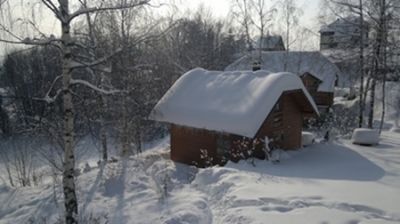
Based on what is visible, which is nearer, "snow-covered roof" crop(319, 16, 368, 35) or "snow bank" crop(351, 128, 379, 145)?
"snow bank" crop(351, 128, 379, 145)

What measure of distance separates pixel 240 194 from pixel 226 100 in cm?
733

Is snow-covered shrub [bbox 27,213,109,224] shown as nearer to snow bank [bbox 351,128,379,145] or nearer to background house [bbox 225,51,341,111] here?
snow bank [bbox 351,128,379,145]

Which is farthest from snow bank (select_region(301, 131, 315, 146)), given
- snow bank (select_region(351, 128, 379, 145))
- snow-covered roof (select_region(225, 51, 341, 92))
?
snow-covered roof (select_region(225, 51, 341, 92))

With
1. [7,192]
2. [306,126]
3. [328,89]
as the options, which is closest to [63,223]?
[7,192]

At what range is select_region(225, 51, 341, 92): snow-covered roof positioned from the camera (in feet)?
104

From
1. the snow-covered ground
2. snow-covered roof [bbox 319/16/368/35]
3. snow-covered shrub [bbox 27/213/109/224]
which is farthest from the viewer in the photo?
snow-covered roof [bbox 319/16/368/35]

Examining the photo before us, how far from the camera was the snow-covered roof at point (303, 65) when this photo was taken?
3181 cm

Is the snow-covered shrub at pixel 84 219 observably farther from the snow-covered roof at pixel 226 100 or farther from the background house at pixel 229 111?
the snow-covered roof at pixel 226 100

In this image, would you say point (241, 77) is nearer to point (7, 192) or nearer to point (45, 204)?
point (45, 204)

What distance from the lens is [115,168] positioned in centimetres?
1333

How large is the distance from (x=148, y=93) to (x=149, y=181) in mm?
10982

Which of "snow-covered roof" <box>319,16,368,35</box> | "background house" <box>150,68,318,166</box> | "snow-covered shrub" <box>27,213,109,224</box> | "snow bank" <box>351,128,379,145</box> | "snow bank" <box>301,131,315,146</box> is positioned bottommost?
"snow-covered shrub" <box>27,213,109,224</box>

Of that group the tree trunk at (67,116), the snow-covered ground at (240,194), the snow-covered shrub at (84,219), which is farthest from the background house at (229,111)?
the tree trunk at (67,116)

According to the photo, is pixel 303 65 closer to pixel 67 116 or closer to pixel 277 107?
pixel 277 107
